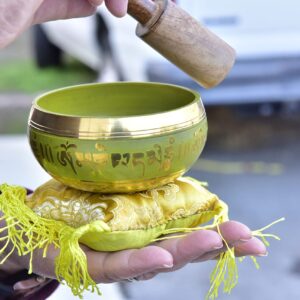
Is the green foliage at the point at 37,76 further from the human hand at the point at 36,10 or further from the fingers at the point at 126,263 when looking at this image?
the fingers at the point at 126,263

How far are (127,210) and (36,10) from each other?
37 cm

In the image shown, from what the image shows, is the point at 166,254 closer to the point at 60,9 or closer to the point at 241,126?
the point at 60,9

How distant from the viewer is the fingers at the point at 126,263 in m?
0.98

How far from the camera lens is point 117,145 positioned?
1051 millimetres

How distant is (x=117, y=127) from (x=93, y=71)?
5121 millimetres

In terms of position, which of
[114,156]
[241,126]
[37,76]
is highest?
[114,156]

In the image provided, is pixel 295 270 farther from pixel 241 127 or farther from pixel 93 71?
pixel 93 71

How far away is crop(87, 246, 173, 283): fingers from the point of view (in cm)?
Answer: 98

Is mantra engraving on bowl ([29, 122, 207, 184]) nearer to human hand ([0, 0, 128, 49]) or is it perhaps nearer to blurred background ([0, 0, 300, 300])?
human hand ([0, 0, 128, 49])

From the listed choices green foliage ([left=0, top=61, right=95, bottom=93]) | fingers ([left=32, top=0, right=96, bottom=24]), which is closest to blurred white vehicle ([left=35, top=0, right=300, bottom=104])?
green foliage ([left=0, top=61, right=95, bottom=93])

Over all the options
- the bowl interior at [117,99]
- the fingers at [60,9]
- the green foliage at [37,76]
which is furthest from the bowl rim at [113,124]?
the green foliage at [37,76]

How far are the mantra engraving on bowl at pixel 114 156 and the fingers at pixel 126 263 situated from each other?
116mm

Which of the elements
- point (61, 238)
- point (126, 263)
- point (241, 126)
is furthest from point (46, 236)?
point (241, 126)

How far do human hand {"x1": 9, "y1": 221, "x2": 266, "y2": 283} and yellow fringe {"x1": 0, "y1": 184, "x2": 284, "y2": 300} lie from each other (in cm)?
2
